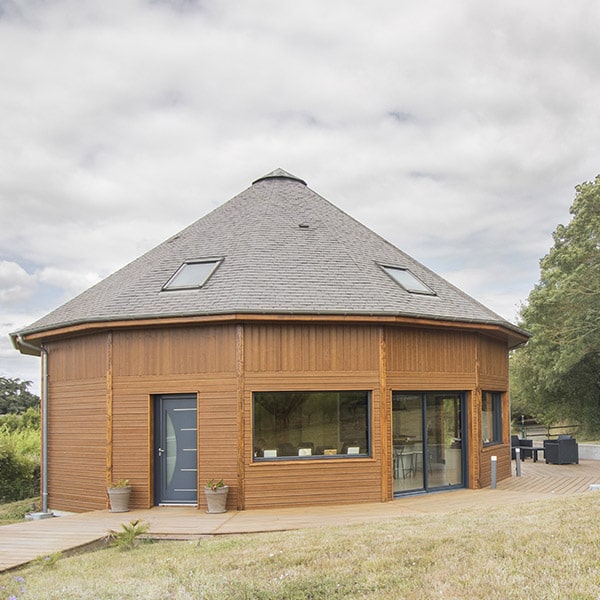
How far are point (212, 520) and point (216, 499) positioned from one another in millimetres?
594

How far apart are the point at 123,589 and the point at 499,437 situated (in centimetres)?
1071

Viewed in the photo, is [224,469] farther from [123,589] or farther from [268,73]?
[268,73]

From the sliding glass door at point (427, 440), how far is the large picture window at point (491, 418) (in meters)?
0.95

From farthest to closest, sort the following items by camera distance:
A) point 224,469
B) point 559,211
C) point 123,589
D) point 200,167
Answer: point 559,211 < point 200,167 < point 224,469 < point 123,589

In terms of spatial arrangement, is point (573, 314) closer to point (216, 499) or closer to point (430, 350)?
point (430, 350)

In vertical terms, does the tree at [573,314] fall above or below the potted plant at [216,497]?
above

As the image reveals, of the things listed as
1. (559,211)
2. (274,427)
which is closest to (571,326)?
(559,211)

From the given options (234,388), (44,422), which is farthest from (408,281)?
(44,422)

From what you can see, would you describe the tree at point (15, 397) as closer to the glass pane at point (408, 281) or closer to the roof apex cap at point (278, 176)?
the roof apex cap at point (278, 176)

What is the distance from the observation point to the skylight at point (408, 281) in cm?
1258

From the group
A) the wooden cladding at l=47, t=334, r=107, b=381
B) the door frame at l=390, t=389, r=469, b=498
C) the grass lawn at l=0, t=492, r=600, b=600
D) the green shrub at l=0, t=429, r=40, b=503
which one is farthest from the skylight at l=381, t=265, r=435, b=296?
the green shrub at l=0, t=429, r=40, b=503

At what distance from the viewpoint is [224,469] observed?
34.9 ft

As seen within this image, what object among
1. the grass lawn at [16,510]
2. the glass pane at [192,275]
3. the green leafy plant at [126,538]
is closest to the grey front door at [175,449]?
the glass pane at [192,275]

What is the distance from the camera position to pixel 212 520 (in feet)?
31.6
